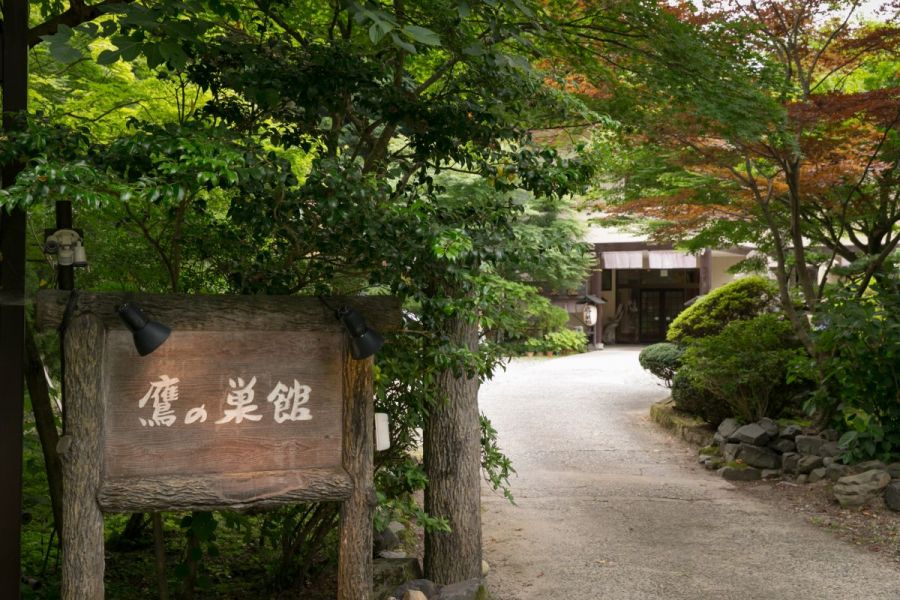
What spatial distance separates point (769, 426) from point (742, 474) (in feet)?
2.80

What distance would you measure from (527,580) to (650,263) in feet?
63.6

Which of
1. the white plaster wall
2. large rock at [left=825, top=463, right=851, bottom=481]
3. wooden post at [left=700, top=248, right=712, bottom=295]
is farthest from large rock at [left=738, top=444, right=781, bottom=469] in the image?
the white plaster wall

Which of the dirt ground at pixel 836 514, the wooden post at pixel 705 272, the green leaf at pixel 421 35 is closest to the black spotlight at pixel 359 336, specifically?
the green leaf at pixel 421 35

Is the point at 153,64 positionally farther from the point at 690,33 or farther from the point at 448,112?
the point at 690,33

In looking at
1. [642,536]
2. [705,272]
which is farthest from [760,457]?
[705,272]

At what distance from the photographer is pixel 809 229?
11547 mm

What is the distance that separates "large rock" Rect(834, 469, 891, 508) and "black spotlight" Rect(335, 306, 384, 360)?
6.11 metres

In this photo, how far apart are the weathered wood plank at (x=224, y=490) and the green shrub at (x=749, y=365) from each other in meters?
7.84

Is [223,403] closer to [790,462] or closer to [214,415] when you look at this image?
[214,415]

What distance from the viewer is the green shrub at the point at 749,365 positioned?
1071cm

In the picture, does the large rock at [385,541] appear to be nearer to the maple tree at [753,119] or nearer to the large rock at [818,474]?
the maple tree at [753,119]

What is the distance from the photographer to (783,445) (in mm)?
10266

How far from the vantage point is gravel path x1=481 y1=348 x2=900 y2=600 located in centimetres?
619

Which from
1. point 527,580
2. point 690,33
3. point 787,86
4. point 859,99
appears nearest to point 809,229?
point 859,99
